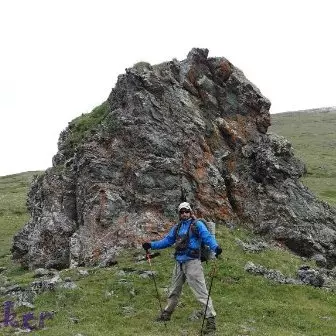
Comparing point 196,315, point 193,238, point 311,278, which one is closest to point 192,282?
point 193,238

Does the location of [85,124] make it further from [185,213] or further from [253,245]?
[185,213]

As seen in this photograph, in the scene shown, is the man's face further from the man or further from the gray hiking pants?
the gray hiking pants

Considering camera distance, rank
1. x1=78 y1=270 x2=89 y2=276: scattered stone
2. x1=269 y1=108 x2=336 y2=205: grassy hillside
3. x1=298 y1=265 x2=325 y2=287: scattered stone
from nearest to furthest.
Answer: x1=298 y1=265 x2=325 y2=287: scattered stone
x1=78 y1=270 x2=89 y2=276: scattered stone
x1=269 y1=108 x2=336 y2=205: grassy hillside

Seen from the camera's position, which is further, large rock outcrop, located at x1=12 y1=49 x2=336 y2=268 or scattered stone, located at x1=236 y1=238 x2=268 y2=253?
large rock outcrop, located at x1=12 y1=49 x2=336 y2=268

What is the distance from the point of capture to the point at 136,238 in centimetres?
2848

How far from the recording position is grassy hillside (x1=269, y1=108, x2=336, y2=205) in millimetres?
82812

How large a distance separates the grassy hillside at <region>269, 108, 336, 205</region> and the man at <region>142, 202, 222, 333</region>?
47.7 m

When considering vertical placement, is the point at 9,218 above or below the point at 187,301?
above

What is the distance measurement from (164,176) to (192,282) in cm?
1320

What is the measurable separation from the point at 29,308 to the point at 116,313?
3831 millimetres

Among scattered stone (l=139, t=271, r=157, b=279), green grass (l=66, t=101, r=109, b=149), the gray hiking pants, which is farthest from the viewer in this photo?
green grass (l=66, t=101, r=109, b=149)

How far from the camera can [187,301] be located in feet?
69.9

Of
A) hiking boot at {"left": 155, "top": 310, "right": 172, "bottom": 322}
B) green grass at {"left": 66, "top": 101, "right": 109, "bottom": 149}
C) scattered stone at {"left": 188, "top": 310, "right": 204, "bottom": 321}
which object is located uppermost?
green grass at {"left": 66, "top": 101, "right": 109, "bottom": 149}

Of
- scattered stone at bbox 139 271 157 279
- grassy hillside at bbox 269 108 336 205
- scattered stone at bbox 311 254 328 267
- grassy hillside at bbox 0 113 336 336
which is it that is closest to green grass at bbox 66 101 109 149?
grassy hillside at bbox 0 113 336 336
